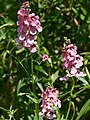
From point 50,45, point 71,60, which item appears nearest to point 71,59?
point 71,60

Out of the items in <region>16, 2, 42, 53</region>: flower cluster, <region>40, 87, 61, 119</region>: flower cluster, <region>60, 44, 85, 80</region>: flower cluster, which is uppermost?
<region>16, 2, 42, 53</region>: flower cluster

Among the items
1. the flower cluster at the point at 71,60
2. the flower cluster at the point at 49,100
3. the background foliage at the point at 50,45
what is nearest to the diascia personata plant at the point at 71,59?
the flower cluster at the point at 71,60

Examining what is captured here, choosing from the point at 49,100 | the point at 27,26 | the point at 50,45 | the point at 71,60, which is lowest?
the point at 50,45

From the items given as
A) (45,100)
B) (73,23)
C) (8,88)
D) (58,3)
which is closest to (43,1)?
(58,3)

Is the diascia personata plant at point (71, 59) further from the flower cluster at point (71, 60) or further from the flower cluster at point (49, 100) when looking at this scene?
the flower cluster at point (49, 100)

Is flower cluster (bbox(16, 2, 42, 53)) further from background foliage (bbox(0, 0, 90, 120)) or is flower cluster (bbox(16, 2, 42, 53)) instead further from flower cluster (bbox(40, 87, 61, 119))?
background foliage (bbox(0, 0, 90, 120))

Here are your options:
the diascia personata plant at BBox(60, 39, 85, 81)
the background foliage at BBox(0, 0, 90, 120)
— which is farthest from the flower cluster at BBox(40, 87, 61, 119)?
the background foliage at BBox(0, 0, 90, 120)

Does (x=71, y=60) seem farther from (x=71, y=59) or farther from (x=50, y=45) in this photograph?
(x=50, y=45)

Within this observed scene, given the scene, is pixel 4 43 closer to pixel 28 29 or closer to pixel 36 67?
pixel 36 67
